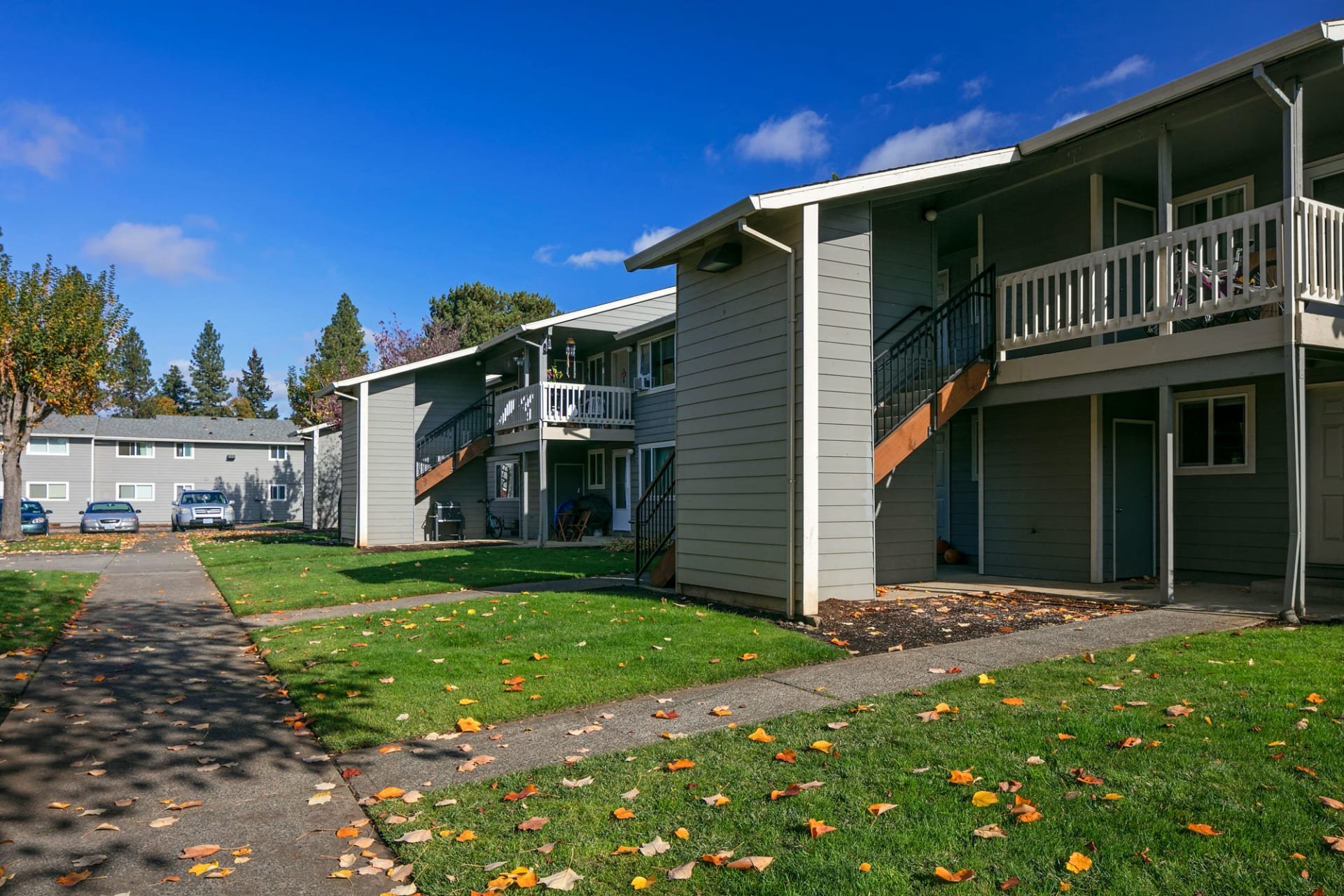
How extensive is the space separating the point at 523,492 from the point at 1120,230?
56.2 ft

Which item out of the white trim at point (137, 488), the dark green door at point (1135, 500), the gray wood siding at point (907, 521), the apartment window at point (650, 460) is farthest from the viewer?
the white trim at point (137, 488)

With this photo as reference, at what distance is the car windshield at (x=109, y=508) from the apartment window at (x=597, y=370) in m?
21.9

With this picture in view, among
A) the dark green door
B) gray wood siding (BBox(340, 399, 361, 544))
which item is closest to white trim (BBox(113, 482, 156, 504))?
gray wood siding (BBox(340, 399, 361, 544))

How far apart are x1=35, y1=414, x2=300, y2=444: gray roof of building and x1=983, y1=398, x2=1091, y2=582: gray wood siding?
4353 centimetres

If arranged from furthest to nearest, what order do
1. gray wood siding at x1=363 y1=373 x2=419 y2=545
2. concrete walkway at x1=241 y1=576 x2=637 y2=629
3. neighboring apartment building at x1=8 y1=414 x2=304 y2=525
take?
1. neighboring apartment building at x1=8 y1=414 x2=304 y2=525
2. gray wood siding at x1=363 y1=373 x2=419 y2=545
3. concrete walkway at x1=241 y1=576 x2=637 y2=629

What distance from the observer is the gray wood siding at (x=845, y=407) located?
930 cm

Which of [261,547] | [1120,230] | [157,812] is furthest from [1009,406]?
[261,547]

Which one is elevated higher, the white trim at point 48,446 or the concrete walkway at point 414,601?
the white trim at point 48,446

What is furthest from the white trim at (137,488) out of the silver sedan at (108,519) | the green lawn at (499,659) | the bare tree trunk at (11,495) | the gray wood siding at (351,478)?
the green lawn at (499,659)

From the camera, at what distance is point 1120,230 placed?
12.3 meters

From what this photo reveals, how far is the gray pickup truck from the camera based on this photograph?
3675 centimetres

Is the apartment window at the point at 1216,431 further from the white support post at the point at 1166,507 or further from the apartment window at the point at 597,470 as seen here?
the apartment window at the point at 597,470

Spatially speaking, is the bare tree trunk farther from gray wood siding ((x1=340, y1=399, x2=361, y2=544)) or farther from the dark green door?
the dark green door

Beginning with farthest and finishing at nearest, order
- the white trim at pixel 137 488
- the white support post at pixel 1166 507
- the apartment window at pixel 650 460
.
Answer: the white trim at pixel 137 488 → the apartment window at pixel 650 460 → the white support post at pixel 1166 507
